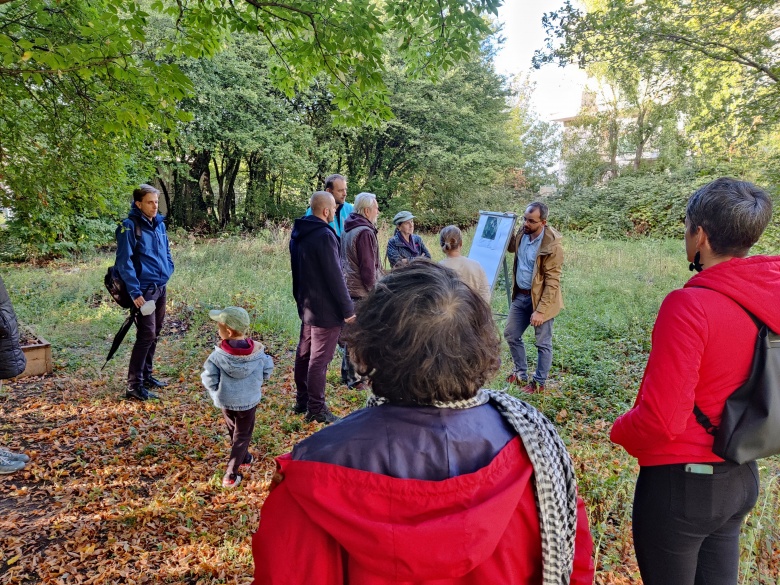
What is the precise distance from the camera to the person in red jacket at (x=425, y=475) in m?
0.98

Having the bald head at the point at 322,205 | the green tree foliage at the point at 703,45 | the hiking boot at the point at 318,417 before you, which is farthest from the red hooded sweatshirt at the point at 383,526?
the green tree foliage at the point at 703,45

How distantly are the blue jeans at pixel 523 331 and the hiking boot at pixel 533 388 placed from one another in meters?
0.04

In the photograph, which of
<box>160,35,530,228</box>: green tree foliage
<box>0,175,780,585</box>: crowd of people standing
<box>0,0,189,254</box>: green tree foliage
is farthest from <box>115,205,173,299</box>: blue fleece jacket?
<box>160,35,530,228</box>: green tree foliage

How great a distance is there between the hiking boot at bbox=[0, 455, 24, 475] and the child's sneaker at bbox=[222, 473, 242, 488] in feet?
5.40

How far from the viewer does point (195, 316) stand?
27.0ft

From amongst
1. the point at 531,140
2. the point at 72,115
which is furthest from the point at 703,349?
the point at 531,140

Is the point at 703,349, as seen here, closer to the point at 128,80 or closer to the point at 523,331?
the point at 523,331

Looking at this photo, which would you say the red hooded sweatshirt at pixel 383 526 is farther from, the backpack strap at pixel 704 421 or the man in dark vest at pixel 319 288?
the man in dark vest at pixel 319 288

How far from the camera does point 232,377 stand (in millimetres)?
3279

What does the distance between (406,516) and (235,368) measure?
8.18 feet

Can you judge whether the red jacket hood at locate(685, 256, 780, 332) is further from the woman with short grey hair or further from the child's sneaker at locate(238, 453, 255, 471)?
the woman with short grey hair

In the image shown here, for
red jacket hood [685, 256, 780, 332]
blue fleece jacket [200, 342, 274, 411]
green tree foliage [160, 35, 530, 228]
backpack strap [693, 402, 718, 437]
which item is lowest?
blue fleece jacket [200, 342, 274, 411]

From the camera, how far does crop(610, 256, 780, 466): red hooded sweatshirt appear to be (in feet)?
5.29

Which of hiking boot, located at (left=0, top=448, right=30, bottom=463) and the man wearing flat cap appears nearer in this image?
hiking boot, located at (left=0, top=448, right=30, bottom=463)
